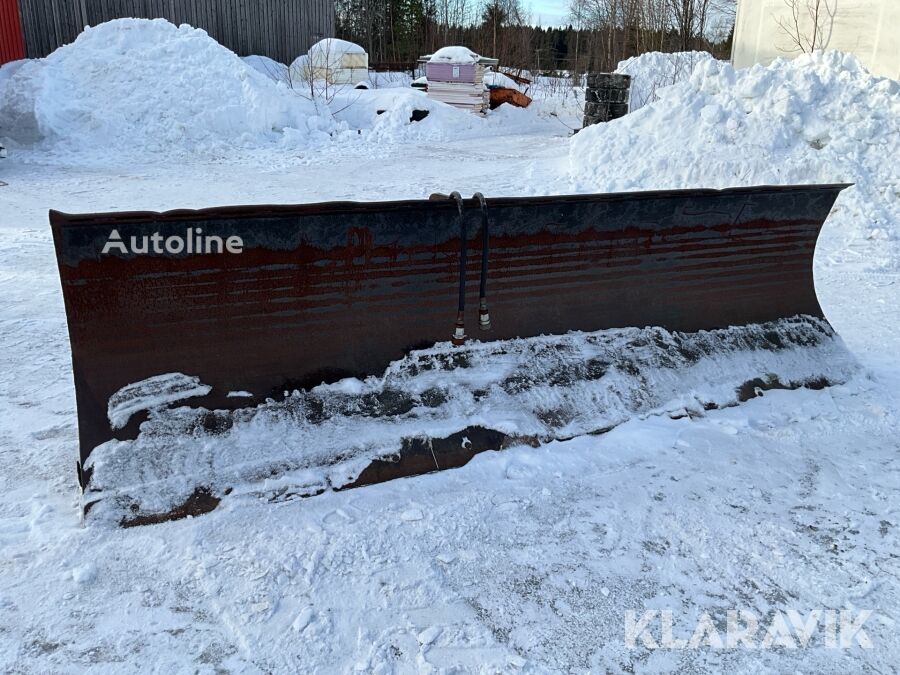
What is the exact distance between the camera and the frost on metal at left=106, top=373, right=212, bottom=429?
2.88m

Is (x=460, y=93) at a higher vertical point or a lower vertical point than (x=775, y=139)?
higher

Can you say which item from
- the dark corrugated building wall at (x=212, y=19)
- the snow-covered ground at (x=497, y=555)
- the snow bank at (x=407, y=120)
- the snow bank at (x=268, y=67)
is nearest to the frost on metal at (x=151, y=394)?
the snow-covered ground at (x=497, y=555)

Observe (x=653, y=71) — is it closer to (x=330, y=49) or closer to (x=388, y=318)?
(x=330, y=49)

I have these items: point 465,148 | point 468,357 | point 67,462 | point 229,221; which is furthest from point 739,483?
point 465,148

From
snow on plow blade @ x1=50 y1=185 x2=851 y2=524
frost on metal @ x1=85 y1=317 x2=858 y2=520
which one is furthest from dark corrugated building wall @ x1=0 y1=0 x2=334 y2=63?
frost on metal @ x1=85 y1=317 x2=858 y2=520

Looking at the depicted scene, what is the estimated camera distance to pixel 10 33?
1581 cm

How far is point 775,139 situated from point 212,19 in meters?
16.8

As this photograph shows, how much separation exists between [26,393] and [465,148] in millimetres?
12302

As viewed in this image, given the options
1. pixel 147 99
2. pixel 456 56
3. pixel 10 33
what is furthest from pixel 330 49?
pixel 10 33

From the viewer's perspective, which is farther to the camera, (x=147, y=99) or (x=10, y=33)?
(x=10, y=33)

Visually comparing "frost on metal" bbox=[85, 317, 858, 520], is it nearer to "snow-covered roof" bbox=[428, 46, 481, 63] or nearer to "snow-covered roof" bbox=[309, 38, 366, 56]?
"snow-covered roof" bbox=[428, 46, 481, 63]

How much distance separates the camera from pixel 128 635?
2227mm

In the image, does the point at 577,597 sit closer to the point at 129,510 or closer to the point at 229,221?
the point at 129,510

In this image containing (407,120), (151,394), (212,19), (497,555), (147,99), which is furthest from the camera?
(212,19)
